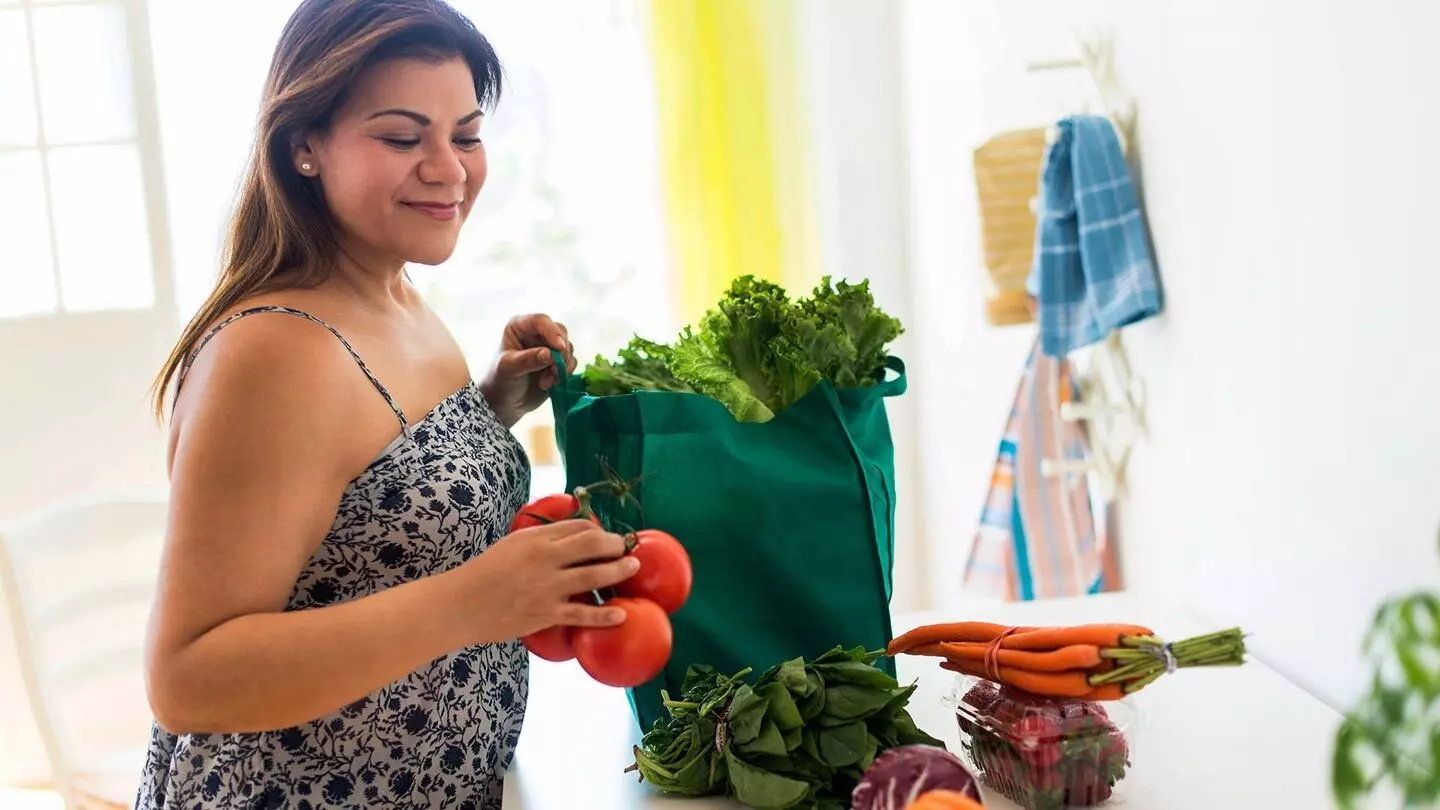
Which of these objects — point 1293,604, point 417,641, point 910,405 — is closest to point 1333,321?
point 1293,604

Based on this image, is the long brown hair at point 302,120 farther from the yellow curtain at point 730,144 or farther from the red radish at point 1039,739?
the yellow curtain at point 730,144

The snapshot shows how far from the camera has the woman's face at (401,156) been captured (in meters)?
1.08

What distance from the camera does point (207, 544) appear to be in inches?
35.8

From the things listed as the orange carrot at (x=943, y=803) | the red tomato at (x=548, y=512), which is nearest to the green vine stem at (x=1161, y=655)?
the orange carrot at (x=943, y=803)

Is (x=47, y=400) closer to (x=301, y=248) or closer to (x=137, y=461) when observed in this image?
(x=137, y=461)

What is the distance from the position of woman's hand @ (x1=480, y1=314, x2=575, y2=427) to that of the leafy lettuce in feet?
0.93

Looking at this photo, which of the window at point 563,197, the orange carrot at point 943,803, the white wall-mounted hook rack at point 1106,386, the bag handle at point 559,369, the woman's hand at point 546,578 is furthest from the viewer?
the window at point 563,197

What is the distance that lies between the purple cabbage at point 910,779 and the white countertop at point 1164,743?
0.16 m

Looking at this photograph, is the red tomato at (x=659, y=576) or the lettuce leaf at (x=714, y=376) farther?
the lettuce leaf at (x=714, y=376)

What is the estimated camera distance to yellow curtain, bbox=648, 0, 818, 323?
286 cm

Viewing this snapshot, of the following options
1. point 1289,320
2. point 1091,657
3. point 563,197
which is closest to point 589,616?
point 1091,657

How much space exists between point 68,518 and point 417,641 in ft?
4.41


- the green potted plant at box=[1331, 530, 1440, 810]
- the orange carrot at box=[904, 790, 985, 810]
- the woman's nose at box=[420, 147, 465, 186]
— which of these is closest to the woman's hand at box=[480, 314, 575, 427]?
the woman's nose at box=[420, 147, 465, 186]

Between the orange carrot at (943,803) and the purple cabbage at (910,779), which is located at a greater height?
the orange carrot at (943,803)
